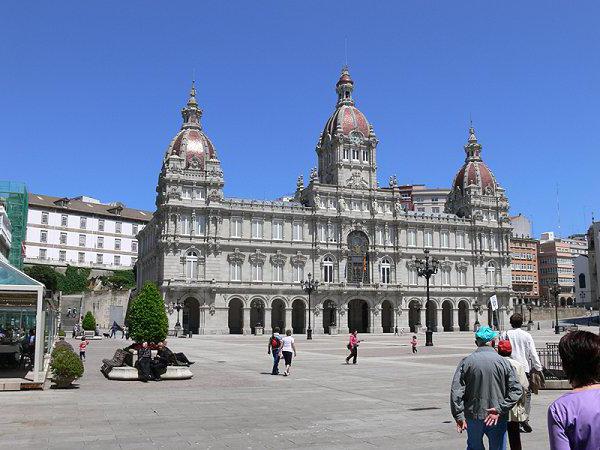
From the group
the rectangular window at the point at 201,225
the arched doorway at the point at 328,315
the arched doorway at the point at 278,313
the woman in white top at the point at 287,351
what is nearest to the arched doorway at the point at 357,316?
the arched doorway at the point at 328,315

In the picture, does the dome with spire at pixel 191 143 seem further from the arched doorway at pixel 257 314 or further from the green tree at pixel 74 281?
the green tree at pixel 74 281

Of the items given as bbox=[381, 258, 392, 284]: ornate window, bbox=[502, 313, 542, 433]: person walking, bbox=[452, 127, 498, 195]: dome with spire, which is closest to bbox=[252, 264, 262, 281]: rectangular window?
bbox=[381, 258, 392, 284]: ornate window

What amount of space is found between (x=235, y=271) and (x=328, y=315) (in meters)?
14.1

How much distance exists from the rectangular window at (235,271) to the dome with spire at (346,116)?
22.9 m

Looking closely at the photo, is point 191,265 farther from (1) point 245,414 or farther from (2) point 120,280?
(1) point 245,414

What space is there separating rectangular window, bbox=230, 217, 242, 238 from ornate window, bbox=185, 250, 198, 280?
556 centimetres

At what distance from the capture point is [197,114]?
76.1 m

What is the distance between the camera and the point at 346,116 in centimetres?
8125

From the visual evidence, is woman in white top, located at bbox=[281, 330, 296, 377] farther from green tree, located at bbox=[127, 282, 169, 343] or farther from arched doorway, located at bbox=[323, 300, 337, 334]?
arched doorway, located at bbox=[323, 300, 337, 334]

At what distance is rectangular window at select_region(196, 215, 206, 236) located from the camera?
69.3m

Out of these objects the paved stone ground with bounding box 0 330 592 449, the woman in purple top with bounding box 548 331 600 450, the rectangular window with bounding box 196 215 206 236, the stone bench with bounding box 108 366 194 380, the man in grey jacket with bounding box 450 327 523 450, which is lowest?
the paved stone ground with bounding box 0 330 592 449

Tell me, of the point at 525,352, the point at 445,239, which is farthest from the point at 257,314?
the point at 525,352

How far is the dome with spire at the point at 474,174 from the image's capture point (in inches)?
3452

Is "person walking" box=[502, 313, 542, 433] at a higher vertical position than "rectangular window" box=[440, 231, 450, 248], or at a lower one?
lower
